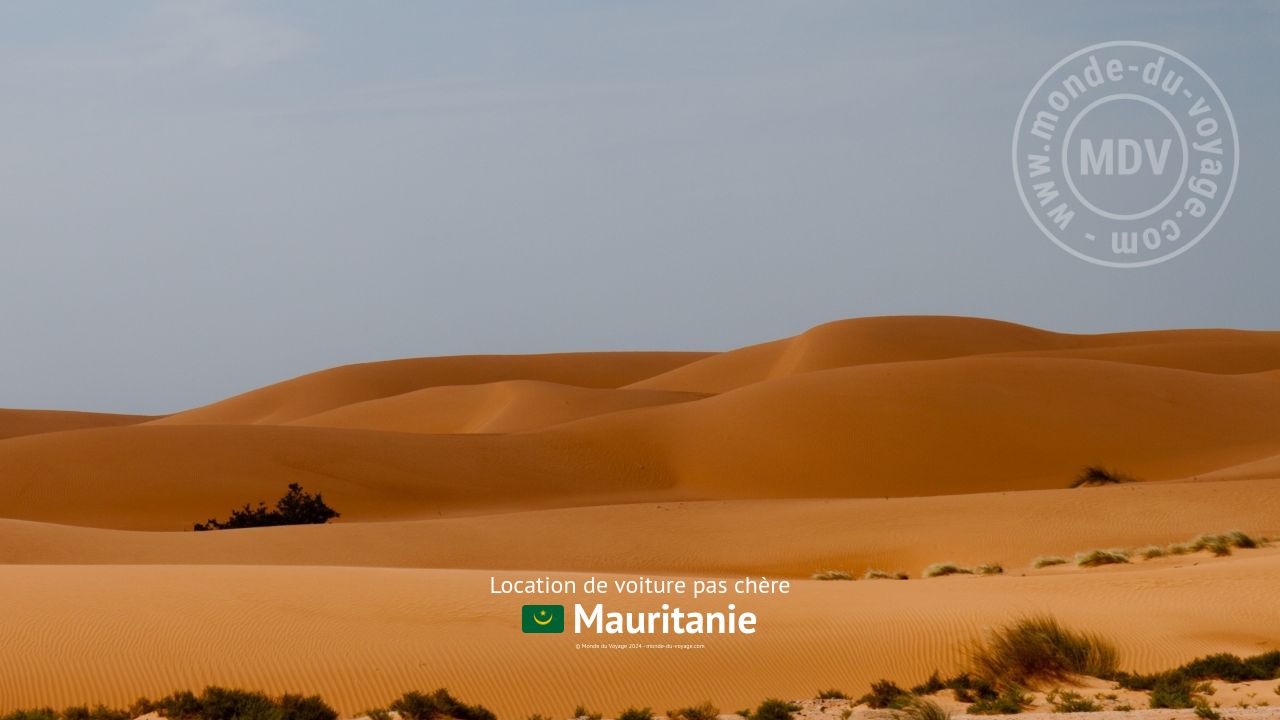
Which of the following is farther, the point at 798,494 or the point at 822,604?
the point at 798,494

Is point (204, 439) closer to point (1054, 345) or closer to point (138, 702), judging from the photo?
point (138, 702)

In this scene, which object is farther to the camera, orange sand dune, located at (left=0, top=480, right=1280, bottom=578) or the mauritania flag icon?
orange sand dune, located at (left=0, top=480, right=1280, bottom=578)

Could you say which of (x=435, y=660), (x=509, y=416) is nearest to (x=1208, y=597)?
(x=435, y=660)

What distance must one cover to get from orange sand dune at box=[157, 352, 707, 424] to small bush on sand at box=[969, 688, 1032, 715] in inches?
2881

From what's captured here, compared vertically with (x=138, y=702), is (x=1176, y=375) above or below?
above

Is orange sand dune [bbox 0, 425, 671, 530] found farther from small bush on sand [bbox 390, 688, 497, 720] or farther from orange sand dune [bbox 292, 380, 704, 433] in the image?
small bush on sand [bbox 390, 688, 497, 720]

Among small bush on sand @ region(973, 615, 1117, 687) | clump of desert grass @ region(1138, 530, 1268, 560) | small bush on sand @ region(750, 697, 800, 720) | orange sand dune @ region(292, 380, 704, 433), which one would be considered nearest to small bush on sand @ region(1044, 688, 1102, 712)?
small bush on sand @ region(973, 615, 1117, 687)

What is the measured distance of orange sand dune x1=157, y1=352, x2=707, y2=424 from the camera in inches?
3457

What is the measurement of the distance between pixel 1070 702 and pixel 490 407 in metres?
53.4

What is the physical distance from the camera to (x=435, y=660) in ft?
36.9

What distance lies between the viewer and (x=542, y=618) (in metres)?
12.7

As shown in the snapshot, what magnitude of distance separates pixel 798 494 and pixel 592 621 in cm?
2675

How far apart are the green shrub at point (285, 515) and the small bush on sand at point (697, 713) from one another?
23140mm

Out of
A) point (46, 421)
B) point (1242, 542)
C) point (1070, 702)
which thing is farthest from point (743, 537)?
point (46, 421)
